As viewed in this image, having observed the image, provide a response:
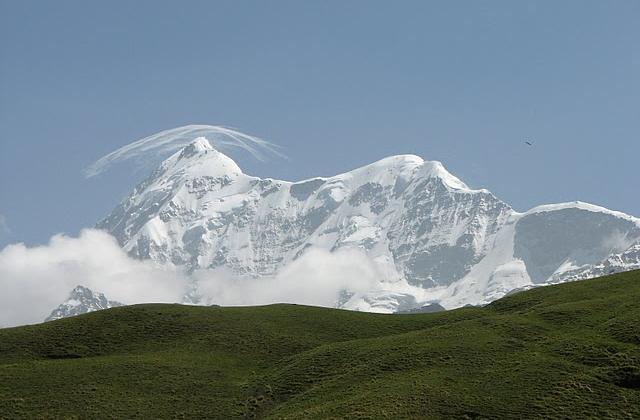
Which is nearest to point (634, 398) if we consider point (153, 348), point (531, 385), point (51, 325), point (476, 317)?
point (531, 385)

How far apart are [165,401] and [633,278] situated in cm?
6360

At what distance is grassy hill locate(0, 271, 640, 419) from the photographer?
252 ft

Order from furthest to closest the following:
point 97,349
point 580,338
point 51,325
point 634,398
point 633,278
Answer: point 633,278 → point 51,325 → point 97,349 → point 580,338 → point 634,398

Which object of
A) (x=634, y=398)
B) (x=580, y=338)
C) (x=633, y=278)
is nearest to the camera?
(x=634, y=398)

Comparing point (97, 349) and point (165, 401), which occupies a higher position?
point (97, 349)

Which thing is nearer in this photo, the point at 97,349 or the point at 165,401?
the point at 165,401

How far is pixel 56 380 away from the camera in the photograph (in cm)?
8669

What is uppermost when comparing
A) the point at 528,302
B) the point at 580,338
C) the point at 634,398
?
the point at 528,302

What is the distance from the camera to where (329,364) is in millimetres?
91562

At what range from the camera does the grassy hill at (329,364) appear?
76938 millimetres

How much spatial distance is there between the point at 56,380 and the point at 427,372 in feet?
113

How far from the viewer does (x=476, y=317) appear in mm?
113438

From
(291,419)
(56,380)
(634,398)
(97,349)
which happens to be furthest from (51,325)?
(634,398)

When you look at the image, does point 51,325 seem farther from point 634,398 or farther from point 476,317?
point 634,398
